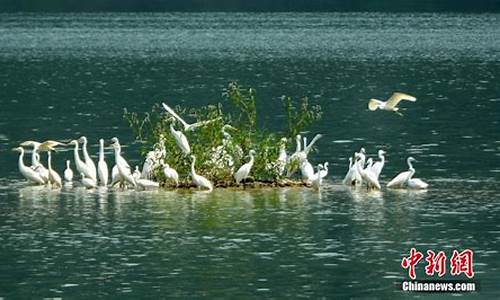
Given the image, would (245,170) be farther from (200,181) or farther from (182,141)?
(182,141)

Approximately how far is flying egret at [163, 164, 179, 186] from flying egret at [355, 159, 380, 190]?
4.71 m

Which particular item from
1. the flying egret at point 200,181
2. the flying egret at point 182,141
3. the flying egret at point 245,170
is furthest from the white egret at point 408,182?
the flying egret at point 182,141

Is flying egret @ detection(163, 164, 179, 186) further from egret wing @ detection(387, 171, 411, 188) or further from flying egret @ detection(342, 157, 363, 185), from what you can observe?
egret wing @ detection(387, 171, 411, 188)

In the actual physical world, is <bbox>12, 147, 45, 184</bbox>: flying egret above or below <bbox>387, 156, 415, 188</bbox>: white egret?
above

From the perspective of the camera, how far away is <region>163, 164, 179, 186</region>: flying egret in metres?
42.4

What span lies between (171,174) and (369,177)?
509cm

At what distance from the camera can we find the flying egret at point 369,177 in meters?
42.4

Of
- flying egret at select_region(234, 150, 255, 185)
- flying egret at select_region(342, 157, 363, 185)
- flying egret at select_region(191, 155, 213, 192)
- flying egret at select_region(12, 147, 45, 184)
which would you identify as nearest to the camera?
flying egret at select_region(191, 155, 213, 192)

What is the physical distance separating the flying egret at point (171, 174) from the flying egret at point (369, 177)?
4714 millimetres

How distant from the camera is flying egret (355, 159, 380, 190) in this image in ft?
139

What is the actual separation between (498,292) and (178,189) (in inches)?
570

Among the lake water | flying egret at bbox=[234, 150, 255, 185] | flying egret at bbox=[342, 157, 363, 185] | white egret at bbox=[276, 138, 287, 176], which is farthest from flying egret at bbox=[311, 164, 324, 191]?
flying egret at bbox=[234, 150, 255, 185]

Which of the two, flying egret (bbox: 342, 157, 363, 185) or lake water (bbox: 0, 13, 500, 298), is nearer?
lake water (bbox: 0, 13, 500, 298)

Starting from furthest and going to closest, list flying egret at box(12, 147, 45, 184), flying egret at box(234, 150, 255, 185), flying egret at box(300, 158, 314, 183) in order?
flying egret at box(12, 147, 45, 184) → flying egret at box(300, 158, 314, 183) → flying egret at box(234, 150, 255, 185)
